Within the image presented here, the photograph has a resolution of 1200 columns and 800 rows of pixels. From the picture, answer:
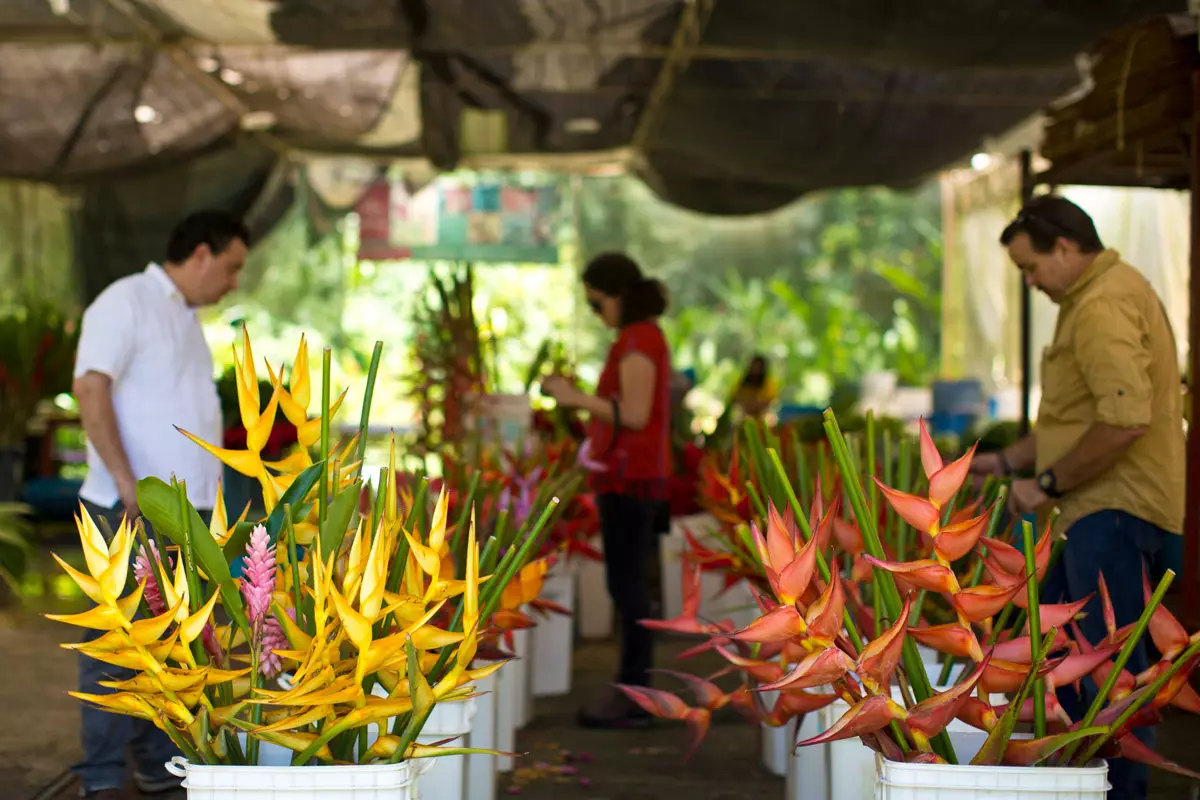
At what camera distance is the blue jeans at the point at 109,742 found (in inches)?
113

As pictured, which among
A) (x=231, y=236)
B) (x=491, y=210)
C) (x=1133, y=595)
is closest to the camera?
(x=1133, y=595)

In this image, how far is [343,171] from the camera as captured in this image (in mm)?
8633

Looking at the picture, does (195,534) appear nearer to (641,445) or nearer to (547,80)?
(641,445)

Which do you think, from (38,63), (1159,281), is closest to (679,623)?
(1159,281)

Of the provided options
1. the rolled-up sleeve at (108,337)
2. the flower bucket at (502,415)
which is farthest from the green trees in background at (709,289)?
the rolled-up sleeve at (108,337)

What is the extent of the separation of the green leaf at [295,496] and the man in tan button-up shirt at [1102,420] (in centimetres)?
167

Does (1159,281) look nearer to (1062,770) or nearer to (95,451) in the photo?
(95,451)

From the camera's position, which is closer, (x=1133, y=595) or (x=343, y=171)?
(x=1133, y=595)

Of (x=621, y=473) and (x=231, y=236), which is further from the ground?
(x=231, y=236)

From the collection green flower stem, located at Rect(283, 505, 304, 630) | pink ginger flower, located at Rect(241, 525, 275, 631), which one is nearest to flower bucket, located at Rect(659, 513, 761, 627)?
green flower stem, located at Rect(283, 505, 304, 630)

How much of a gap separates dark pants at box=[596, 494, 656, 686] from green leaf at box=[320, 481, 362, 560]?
2.51 meters

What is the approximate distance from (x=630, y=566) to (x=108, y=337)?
163 cm

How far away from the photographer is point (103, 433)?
287 cm

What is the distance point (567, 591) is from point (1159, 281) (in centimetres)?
325
